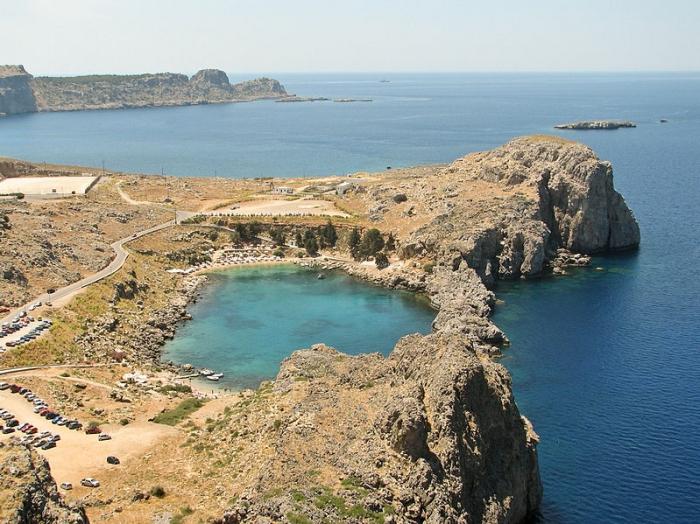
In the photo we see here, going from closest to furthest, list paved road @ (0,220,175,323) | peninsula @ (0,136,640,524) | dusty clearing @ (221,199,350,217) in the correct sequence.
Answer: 1. peninsula @ (0,136,640,524)
2. paved road @ (0,220,175,323)
3. dusty clearing @ (221,199,350,217)

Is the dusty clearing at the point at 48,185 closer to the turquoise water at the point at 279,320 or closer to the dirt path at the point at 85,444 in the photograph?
the turquoise water at the point at 279,320

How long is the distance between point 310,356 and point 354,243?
64.5 meters

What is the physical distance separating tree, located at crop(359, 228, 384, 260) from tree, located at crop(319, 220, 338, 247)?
924 centimetres

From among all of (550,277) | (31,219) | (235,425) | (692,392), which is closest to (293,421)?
(235,425)

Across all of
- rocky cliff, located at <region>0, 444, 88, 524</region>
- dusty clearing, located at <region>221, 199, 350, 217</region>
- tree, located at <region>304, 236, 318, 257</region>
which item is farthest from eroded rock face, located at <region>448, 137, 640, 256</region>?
rocky cliff, located at <region>0, 444, 88, 524</region>

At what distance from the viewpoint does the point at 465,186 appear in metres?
135

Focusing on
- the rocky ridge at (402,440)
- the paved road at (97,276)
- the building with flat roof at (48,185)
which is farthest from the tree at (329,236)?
the rocky ridge at (402,440)

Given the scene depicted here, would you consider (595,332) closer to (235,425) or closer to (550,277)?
(550,277)

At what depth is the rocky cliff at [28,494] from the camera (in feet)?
100

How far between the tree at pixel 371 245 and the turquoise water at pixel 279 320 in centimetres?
689

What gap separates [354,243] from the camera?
12431 centimetres

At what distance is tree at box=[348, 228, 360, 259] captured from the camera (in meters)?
122

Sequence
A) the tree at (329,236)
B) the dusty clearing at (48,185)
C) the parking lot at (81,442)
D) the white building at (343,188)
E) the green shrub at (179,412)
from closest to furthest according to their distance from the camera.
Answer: the parking lot at (81,442) < the green shrub at (179,412) < the tree at (329,236) < the dusty clearing at (48,185) < the white building at (343,188)

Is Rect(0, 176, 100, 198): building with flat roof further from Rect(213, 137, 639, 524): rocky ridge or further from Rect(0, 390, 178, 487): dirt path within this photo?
Rect(213, 137, 639, 524): rocky ridge
